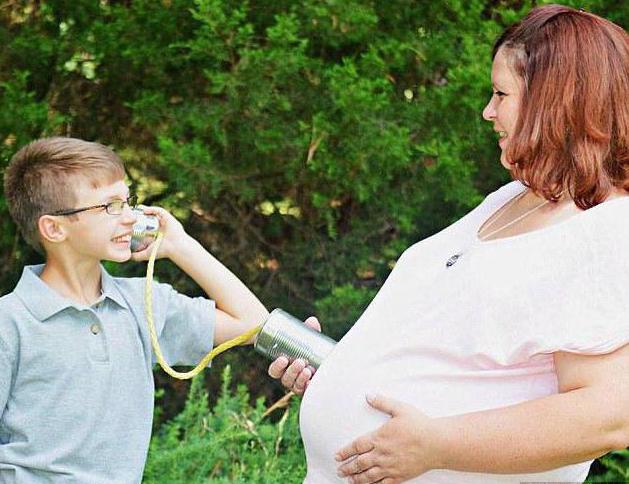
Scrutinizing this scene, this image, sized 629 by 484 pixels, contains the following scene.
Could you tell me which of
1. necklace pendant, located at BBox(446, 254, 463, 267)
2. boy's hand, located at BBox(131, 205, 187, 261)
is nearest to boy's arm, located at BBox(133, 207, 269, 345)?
boy's hand, located at BBox(131, 205, 187, 261)

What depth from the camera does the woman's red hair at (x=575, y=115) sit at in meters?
1.99

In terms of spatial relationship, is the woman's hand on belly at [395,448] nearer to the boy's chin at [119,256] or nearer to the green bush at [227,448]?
the boy's chin at [119,256]

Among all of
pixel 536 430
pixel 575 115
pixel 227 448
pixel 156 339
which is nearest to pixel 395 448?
pixel 536 430

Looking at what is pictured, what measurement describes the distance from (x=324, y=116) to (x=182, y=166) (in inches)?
24.5

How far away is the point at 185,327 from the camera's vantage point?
278 cm

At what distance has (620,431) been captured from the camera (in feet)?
6.14

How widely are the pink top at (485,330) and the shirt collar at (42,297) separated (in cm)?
67

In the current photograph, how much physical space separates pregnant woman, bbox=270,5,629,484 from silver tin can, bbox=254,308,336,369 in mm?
214

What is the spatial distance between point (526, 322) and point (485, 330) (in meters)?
Result: 0.08

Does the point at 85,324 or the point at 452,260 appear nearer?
the point at 452,260

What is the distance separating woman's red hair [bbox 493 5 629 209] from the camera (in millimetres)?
1990

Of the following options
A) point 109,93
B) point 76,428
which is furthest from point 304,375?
point 109,93

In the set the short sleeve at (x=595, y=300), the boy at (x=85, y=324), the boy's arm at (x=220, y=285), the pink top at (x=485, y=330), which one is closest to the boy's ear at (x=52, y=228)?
the boy at (x=85, y=324)

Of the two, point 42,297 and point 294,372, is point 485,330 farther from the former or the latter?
point 42,297
